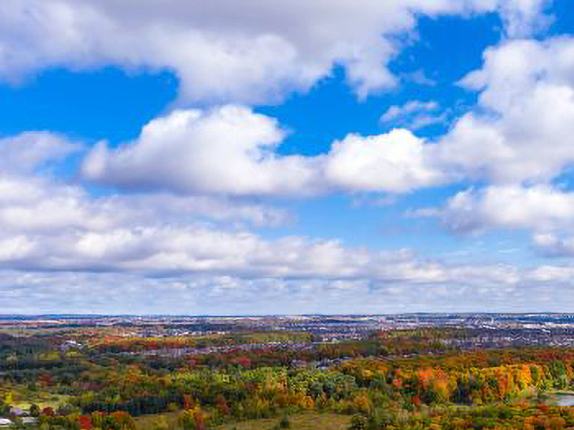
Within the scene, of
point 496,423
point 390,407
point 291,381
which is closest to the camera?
point 496,423

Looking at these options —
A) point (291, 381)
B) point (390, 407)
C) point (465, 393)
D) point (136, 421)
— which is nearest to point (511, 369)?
point (465, 393)

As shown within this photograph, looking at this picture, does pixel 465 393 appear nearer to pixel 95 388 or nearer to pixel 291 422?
pixel 291 422

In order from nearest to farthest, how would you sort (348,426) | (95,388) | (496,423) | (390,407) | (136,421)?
(496,423) → (348,426) → (136,421) → (390,407) → (95,388)

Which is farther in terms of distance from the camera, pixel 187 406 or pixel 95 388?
pixel 95 388

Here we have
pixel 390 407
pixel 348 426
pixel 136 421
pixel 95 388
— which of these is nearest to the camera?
pixel 348 426

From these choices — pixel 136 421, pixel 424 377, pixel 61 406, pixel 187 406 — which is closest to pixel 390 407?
pixel 424 377

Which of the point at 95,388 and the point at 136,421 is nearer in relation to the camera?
the point at 136,421

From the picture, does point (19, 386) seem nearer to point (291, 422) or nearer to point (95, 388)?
point (95, 388)
